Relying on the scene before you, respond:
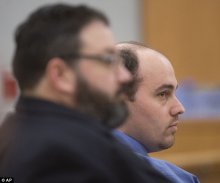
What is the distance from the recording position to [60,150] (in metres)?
1.05

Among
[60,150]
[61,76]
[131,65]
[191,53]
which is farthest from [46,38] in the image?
[191,53]

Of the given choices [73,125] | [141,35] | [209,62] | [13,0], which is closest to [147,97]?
[73,125]

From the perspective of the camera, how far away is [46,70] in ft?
3.88

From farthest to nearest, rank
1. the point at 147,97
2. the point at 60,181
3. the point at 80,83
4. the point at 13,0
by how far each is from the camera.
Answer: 1. the point at 13,0
2. the point at 147,97
3. the point at 80,83
4. the point at 60,181

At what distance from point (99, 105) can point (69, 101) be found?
6 centimetres

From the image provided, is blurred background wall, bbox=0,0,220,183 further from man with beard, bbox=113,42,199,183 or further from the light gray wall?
man with beard, bbox=113,42,199,183

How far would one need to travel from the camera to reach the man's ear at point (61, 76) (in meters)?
1.17

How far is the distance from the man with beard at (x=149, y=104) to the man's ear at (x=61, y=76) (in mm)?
495

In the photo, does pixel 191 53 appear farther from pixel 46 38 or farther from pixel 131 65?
→ pixel 46 38

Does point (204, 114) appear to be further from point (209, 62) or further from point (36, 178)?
point (36, 178)

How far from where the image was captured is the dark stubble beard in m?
1.17

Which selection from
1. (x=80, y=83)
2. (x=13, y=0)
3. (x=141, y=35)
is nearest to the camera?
(x=80, y=83)

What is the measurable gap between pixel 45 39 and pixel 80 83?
0.38ft

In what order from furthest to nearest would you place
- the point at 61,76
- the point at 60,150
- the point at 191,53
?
1. the point at 191,53
2. the point at 61,76
3. the point at 60,150
